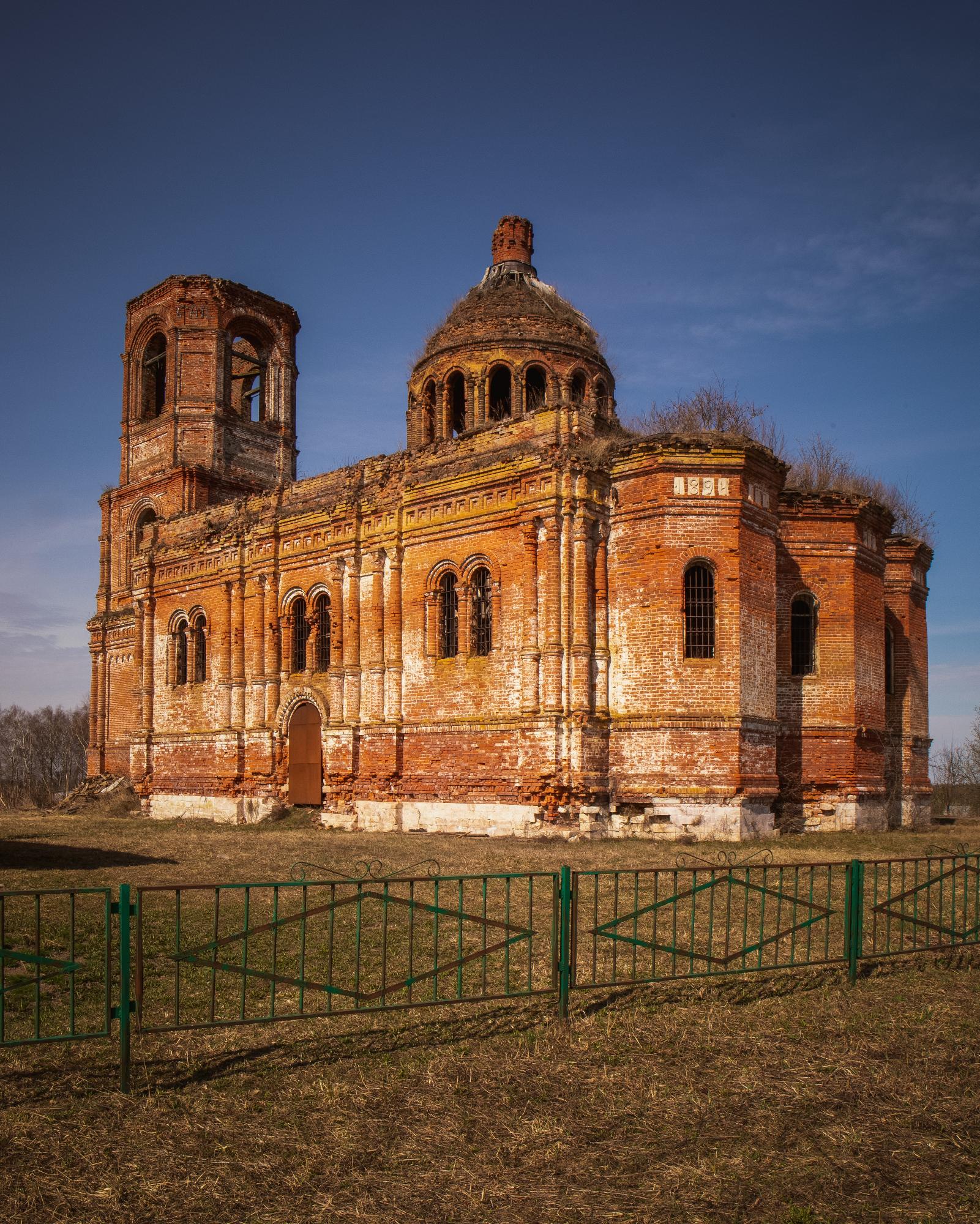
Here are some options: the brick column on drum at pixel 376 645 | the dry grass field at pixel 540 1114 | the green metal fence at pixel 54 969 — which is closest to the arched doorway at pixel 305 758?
the brick column on drum at pixel 376 645

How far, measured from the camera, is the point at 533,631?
61.4 feet

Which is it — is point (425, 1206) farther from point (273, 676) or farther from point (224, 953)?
point (273, 676)

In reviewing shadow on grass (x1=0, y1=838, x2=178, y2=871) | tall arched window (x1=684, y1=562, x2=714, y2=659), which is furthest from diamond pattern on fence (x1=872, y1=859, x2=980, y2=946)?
shadow on grass (x1=0, y1=838, x2=178, y2=871)

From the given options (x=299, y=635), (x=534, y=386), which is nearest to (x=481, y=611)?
(x=299, y=635)

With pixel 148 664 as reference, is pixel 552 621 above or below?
above

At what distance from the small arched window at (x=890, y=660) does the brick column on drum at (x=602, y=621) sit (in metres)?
8.05

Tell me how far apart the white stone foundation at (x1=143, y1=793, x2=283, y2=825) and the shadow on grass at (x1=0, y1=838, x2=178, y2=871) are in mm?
6584

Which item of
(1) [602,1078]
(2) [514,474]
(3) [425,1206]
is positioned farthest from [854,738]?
(3) [425,1206]

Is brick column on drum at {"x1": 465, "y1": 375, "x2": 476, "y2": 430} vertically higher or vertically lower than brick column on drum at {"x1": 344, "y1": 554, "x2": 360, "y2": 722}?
higher

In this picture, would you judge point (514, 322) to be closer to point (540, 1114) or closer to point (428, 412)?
point (428, 412)

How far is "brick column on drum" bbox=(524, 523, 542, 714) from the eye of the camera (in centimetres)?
1855

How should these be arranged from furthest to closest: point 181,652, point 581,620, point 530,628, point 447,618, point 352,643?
point 181,652 < point 352,643 < point 447,618 < point 530,628 < point 581,620

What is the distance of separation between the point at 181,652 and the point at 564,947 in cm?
2320

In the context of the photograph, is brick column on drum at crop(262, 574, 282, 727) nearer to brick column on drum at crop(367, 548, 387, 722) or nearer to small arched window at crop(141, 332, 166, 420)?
brick column on drum at crop(367, 548, 387, 722)
